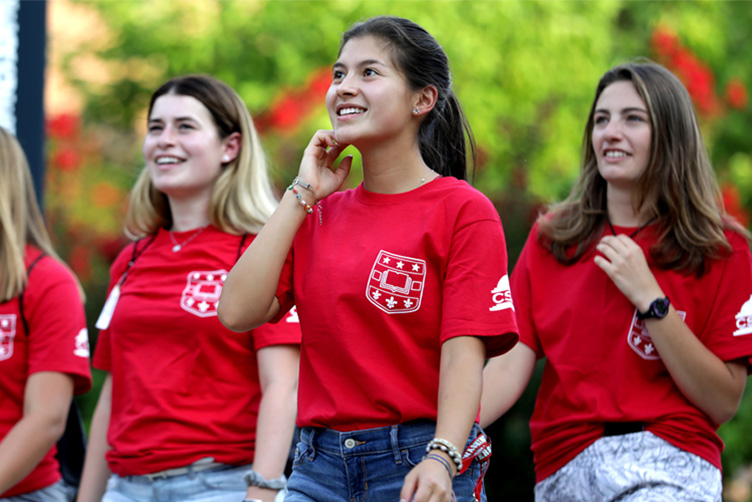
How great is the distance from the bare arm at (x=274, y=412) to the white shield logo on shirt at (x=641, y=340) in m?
1.32

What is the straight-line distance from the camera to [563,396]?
11.8 ft

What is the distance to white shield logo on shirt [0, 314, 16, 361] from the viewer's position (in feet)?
13.3

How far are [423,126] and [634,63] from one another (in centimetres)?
131

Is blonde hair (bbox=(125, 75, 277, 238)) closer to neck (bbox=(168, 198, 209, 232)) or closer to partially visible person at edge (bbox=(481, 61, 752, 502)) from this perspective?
neck (bbox=(168, 198, 209, 232))

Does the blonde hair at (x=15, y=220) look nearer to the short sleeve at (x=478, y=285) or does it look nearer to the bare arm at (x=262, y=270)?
the bare arm at (x=262, y=270)

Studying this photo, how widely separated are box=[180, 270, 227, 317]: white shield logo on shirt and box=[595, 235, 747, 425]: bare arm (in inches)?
59.3

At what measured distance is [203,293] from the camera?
3.78 meters

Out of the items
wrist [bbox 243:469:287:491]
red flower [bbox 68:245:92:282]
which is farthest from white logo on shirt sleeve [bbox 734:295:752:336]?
red flower [bbox 68:245:92:282]

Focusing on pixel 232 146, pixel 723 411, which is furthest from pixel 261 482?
pixel 723 411

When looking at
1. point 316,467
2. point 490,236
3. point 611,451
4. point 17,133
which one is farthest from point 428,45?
point 17,133

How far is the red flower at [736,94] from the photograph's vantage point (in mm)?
14055

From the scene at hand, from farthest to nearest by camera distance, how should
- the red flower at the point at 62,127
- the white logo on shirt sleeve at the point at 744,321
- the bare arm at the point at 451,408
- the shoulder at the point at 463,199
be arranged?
the red flower at the point at 62,127 → the white logo on shirt sleeve at the point at 744,321 → the shoulder at the point at 463,199 → the bare arm at the point at 451,408

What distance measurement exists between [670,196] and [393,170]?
52.3 inches

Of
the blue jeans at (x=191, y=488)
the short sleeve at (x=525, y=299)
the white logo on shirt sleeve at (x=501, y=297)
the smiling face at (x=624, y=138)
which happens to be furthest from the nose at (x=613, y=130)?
the blue jeans at (x=191, y=488)
